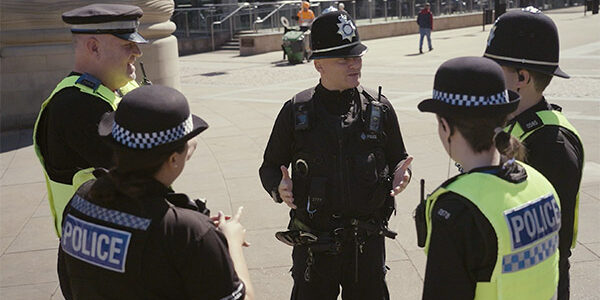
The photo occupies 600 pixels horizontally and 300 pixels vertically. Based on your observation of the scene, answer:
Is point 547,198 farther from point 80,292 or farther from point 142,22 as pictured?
point 142,22

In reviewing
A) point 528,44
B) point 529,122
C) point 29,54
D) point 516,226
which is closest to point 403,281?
point 529,122

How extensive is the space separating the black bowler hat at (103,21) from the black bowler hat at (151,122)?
139cm

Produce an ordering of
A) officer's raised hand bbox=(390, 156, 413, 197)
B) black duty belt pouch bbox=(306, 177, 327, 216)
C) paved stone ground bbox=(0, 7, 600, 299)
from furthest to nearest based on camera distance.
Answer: paved stone ground bbox=(0, 7, 600, 299) → officer's raised hand bbox=(390, 156, 413, 197) → black duty belt pouch bbox=(306, 177, 327, 216)

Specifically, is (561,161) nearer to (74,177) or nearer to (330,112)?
(330,112)

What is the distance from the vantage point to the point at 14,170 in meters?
8.70

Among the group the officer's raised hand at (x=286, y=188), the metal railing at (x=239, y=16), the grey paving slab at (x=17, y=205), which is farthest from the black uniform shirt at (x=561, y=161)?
the metal railing at (x=239, y=16)

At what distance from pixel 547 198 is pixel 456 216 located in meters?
0.42

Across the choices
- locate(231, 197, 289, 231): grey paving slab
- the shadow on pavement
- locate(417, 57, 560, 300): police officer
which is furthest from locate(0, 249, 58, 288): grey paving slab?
the shadow on pavement

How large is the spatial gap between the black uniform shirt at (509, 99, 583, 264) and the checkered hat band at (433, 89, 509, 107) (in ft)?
1.91

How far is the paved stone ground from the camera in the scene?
17.6 ft

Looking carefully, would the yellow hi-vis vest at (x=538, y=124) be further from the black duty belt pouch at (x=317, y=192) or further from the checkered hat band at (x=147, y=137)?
the checkered hat band at (x=147, y=137)

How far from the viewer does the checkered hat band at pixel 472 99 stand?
7.68 feet

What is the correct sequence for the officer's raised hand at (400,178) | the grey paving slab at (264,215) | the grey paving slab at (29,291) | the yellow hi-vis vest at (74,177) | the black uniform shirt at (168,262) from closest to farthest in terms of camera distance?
1. the black uniform shirt at (168,262)
2. the yellow hi-vis vest at (74,177)
3. the officer's raised hand at (400,178)
4. the grey paving slab at (29,291)
5. the grey paving slab at (264,215)

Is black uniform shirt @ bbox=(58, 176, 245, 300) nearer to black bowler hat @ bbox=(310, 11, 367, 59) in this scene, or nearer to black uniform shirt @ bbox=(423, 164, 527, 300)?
black uniform shirt @ bbox=(423, 164, 527, 300)
